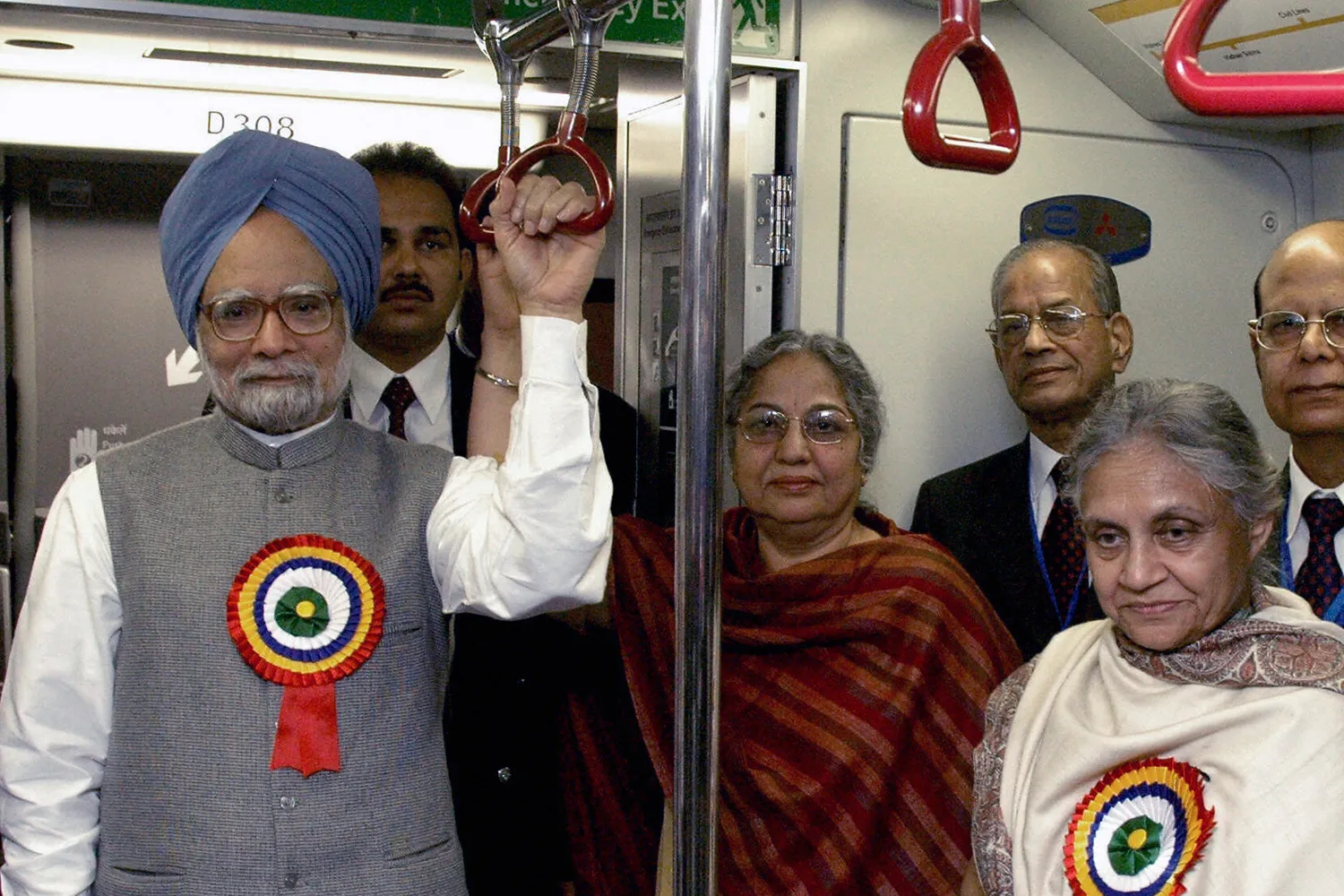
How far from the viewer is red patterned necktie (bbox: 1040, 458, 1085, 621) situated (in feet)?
8.50

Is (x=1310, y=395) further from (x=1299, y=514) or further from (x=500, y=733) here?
(x=500, y=733)

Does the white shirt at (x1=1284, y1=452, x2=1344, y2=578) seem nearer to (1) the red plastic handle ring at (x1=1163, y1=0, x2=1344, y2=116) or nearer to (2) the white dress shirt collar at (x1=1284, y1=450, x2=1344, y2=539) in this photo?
(2) the white dress shirt collar at (x1=1284, y1=450, x2=1344, y2=539)

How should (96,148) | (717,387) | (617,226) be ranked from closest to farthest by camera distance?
(717,387), (96,148), (617,226)

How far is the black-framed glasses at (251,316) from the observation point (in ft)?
6.24

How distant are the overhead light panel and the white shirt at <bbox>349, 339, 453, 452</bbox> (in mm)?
624

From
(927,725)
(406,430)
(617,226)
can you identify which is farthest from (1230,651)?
(617,226)

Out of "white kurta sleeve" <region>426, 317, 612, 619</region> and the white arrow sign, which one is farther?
the white arrow sign

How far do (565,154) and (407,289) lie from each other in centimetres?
95

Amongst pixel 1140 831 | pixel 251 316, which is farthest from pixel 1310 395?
pixel 251 316

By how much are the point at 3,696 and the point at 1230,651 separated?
1537 millimetres

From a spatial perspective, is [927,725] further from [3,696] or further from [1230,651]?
[3,696]

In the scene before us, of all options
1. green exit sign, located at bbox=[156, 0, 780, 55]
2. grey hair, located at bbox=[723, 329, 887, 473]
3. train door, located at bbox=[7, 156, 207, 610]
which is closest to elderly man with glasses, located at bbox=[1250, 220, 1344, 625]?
grey hair, located at bbox=[723, 329, 887, 473]

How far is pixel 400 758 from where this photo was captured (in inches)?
74.7

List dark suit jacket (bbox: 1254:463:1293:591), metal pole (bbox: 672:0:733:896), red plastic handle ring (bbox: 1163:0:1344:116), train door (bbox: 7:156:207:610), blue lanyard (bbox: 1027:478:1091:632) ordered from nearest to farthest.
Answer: red plastic handle ring (bbox: 1163:0:1344:116)
metal pole (bbox: 672:0:733:896)
dark suit jacket (bbox: 1254:463:1293:591)
blue lanyard (bbox: 1027:478:1091:632)
train door (bbox: 7:156:207:610)
